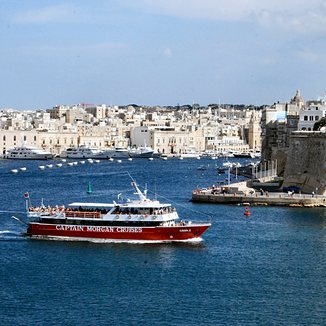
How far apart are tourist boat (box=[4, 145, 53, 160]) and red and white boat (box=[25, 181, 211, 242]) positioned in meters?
59.5

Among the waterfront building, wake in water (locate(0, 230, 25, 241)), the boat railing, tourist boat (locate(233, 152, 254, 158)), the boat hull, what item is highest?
the waterfront building

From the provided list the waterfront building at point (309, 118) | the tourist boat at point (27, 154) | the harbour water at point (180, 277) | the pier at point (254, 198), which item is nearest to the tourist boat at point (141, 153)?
the tourist boat at point (27, 154)

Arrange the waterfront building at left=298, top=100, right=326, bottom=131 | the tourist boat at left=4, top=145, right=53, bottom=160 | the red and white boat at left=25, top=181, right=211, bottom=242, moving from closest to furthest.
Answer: the red and white boat at left=25, top=181, right=211, bottom=242 → the waterfront building at left=298, top=100, right=326, bottom=131 → the tourist boat at left=4, top=145, right=53, bottom=160

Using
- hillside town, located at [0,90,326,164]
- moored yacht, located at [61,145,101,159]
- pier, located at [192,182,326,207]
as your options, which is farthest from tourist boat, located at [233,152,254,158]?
pier, located at [192,182,326,207]

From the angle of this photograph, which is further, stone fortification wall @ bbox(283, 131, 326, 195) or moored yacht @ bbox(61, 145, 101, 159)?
moored yacht @ bbox(61, 145, 101, 159)

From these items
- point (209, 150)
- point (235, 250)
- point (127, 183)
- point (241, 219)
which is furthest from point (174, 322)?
point (209, 150)

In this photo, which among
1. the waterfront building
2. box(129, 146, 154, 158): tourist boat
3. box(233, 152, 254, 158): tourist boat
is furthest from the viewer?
box(233, 152, 254, 158): tourist boat

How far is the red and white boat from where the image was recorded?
1041 inches

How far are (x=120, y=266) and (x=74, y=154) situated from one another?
67084 mm

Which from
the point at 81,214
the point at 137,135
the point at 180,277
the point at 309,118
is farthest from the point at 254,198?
the point at 137,135

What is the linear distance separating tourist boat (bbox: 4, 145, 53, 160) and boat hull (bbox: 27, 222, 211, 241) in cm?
5948

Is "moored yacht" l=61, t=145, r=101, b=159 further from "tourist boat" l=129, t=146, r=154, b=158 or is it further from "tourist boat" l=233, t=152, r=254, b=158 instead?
"tourist boat" l=233, t=152, r=254, b=158

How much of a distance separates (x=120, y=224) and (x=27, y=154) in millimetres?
61024

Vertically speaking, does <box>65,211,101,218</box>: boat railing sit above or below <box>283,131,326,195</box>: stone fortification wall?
below
